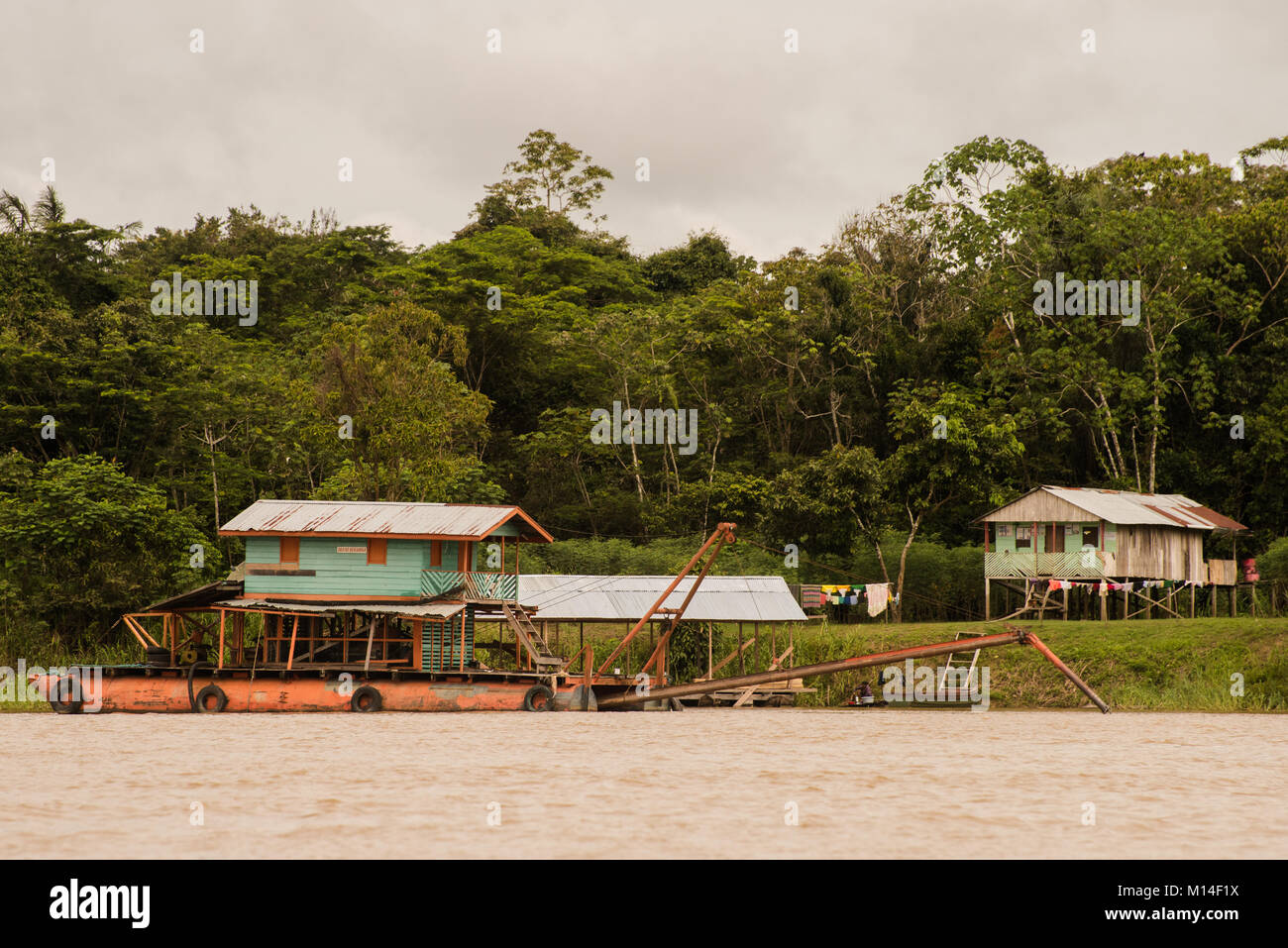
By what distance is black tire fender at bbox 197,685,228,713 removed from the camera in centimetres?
3175

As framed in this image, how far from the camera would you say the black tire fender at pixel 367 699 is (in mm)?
31516

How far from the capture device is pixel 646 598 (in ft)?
122

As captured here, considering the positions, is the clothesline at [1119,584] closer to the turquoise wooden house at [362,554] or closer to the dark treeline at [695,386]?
the dark treeline at [695,386]

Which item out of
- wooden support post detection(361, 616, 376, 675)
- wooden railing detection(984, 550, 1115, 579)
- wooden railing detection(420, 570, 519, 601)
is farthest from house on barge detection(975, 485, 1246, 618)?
wooden support post detection(361, 616, 376, 675)

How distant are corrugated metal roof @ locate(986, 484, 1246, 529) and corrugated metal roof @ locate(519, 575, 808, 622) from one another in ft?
37.6

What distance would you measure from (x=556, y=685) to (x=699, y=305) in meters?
28.5

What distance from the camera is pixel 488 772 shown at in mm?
19203

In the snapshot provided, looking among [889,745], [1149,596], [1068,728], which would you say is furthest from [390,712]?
[1149,596]

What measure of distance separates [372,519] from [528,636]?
192 inches

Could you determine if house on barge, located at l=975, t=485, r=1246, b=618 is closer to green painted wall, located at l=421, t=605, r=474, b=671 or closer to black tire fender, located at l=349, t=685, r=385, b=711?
green painted wall, located at l=421, t=605, r=474, b=671

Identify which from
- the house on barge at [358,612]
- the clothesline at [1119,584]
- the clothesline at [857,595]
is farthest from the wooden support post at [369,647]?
the clothesline at [1119,584]

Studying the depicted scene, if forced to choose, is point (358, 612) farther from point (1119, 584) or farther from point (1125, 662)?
point (1119, 584)

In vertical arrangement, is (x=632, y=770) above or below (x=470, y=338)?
below
